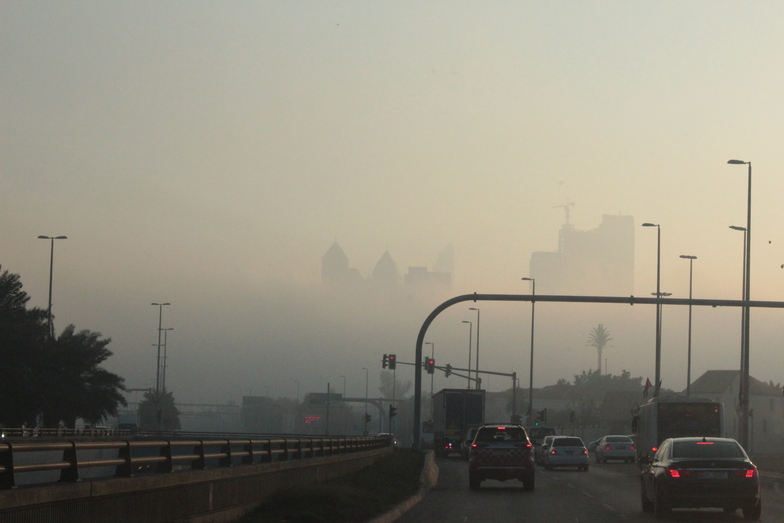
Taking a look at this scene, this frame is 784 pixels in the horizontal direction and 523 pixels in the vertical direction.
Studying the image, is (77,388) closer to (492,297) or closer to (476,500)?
(492,297)

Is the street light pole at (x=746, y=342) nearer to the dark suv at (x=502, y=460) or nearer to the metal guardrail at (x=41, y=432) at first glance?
the dark suv at (x=502, y=460)

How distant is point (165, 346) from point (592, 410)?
75976 mm

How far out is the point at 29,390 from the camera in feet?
205

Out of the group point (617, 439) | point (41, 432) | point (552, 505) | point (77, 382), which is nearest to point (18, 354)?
point (77, 382)

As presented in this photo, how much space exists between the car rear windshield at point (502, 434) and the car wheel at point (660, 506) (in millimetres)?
10498

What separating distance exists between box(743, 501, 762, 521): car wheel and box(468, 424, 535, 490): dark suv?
10.7m

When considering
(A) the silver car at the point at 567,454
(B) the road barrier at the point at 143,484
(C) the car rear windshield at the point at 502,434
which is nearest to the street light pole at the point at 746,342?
(A) the silver car at the point at 567,454

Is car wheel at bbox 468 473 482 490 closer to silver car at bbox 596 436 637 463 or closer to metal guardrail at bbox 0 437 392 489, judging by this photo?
Answer: metal guardrail at bbox 0 437 392 489

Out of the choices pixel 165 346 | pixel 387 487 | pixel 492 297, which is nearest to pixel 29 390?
pixel 492 297

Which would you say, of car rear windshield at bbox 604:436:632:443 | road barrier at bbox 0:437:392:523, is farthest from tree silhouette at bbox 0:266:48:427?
road barrier at bbox 0:437:392:523

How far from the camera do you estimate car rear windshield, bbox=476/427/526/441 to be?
98.3ft

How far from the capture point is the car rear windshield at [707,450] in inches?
741

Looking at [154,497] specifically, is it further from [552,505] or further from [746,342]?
[746,342]

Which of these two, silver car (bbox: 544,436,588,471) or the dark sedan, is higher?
the dark sedan
